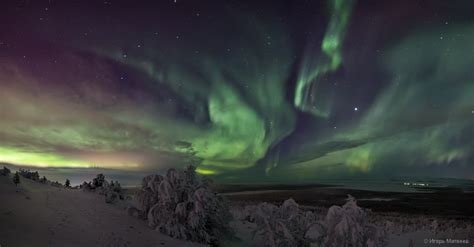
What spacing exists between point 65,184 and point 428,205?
43308 millimetres

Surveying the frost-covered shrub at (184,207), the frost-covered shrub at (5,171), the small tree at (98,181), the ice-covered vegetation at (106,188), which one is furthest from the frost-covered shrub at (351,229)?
the frost-covered shrub at (5,171)

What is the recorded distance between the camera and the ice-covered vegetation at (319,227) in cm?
1582

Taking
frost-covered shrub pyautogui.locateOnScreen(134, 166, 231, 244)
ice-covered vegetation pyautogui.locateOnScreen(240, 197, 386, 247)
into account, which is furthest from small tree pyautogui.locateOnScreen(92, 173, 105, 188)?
ice-covered vegetation pyautogui.locateOnScreen(240, 197, 386, 247)

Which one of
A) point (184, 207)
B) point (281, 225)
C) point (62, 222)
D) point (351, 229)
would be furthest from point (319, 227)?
point (62, 222)

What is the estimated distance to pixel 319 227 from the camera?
17.1 metres

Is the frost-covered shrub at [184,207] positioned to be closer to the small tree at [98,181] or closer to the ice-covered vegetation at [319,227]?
the ice-covered vegetation at [319,227]

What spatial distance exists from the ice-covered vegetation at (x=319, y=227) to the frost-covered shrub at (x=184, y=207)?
7.38ft

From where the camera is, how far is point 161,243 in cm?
1507

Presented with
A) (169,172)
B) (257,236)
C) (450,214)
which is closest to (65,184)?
(169,172)

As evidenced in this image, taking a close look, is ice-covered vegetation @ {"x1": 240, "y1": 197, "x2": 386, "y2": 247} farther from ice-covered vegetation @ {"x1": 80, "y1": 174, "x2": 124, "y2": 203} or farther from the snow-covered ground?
ice-covered vegetation @ {"x1": 80, "y1": 174, "x2": 124, "y2": 203}

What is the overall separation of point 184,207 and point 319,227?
22.5 feet

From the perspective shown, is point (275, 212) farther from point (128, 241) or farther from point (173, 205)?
point (128, 241)

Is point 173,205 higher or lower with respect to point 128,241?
higher

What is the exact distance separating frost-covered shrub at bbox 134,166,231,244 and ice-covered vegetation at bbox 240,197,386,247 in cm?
225
